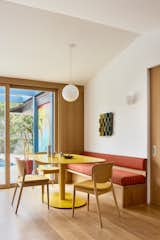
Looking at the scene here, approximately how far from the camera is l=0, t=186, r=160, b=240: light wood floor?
271 centimetres

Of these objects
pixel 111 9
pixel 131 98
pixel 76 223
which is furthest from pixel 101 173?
pixel 111 9

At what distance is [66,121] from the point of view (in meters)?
5.56

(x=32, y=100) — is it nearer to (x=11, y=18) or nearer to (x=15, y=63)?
(x=15, y=63)

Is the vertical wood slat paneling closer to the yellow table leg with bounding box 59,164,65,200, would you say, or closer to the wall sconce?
the wall sconce

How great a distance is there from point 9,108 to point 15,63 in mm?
1025

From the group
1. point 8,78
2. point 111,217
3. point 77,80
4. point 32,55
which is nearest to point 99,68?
point 77,80

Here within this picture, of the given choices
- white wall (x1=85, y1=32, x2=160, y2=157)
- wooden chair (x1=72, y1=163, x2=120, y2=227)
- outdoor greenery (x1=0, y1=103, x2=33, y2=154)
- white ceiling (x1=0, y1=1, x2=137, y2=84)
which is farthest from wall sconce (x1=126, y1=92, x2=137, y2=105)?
outdoor greenery (x1=0, y1=103, x2=33, y2=154)

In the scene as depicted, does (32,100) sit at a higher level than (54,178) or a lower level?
higher

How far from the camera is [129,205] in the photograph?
3.82 metres

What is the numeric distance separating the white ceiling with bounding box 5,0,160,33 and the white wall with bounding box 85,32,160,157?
2.44 feet

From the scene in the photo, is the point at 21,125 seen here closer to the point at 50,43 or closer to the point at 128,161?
the point at 50,43

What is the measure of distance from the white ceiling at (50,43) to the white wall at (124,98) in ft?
0.76

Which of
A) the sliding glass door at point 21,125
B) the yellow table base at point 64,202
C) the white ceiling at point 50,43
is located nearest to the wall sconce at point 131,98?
the white ceiling at point 50,43

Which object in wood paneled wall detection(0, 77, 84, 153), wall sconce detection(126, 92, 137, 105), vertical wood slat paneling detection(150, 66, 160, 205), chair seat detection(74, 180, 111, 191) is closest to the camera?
chair seat detection(74, 180, 111, 191)
